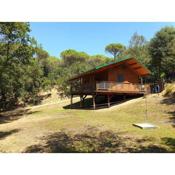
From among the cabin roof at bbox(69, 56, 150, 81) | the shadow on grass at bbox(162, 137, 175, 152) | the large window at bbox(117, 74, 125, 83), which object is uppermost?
the cabin roof at bbox(69, 56, 150, 81)

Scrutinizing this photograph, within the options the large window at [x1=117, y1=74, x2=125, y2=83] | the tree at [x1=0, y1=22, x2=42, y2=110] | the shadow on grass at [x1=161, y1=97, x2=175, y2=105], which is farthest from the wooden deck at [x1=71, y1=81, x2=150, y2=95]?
the tree at [x1=0, y1=22, x2=42, y2=110]

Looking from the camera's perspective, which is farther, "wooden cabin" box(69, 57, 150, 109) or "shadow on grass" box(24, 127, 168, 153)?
"wooden cabin" box(69, 57, 150, 109)

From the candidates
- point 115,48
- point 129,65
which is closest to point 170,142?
point 129,65

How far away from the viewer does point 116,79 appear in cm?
2666

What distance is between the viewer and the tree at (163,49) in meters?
32.2

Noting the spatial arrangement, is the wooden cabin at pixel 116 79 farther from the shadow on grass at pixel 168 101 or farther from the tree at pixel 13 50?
the tree at pixel 13 50

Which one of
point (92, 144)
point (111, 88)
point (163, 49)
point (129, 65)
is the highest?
point (163, 49)

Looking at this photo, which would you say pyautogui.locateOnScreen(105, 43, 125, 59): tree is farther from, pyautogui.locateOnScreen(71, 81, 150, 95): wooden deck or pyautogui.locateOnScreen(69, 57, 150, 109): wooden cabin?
pyautogui.locateOnScreen(71, 81, 150, 95): wooden deck

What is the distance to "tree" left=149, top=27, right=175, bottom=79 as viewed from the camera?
32.2 m

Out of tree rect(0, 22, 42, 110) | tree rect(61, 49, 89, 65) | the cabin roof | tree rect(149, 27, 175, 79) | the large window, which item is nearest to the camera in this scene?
tree rect(0, 22, 42, 110)

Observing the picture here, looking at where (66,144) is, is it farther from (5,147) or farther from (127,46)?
(127,46)

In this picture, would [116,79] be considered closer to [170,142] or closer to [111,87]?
[111,87]

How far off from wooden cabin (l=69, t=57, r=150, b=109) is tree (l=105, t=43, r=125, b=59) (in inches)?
1484

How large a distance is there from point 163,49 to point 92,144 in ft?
84.9
